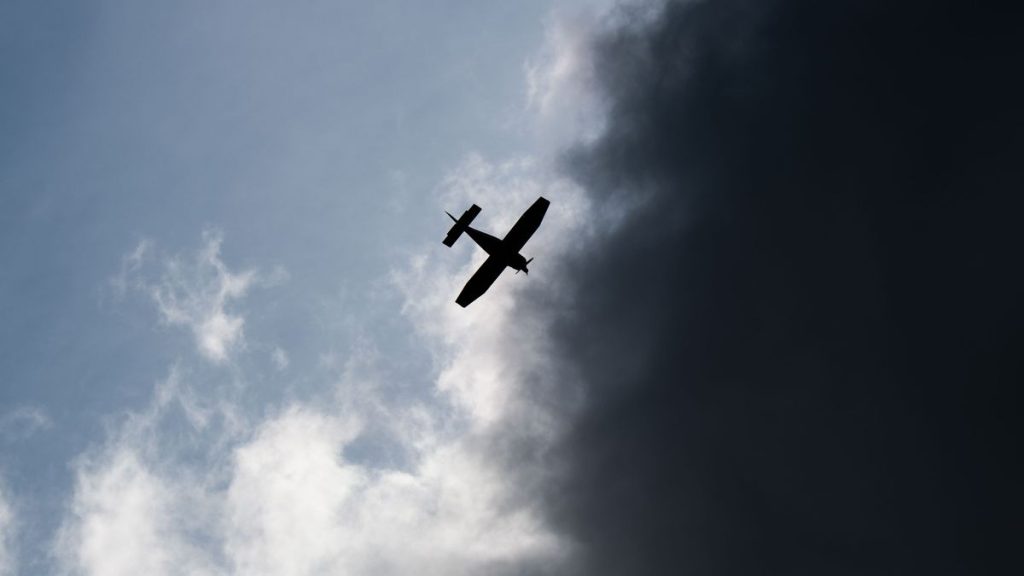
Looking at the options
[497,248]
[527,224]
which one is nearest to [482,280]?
[497,248]

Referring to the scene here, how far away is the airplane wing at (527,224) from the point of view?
277 feet

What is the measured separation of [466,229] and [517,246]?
19.3 ft

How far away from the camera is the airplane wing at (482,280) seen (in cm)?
8725

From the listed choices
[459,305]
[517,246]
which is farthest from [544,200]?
[459,305]

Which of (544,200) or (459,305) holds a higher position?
(544,200)

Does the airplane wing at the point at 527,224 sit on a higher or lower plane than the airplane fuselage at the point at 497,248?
higher

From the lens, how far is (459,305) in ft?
291

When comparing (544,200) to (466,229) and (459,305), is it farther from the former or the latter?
(459,305)

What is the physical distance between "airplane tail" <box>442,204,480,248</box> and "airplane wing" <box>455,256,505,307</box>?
14.3 feet

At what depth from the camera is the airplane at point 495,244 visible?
84.6 meters

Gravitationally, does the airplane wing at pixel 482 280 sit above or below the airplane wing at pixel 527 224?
below

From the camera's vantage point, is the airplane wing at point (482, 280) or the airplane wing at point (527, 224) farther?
the airplane wing at point (482, 280)

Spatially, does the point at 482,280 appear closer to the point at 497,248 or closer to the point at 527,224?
the point at 497,248

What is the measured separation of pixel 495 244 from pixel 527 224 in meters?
4.25
